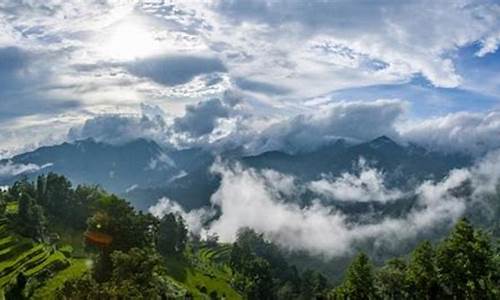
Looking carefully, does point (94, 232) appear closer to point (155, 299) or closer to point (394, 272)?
point (155, 299)

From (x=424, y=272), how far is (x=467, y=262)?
1365 centimetres

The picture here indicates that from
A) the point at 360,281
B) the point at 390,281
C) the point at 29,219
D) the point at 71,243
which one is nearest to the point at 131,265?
the point at 360,281

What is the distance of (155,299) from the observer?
240 ft

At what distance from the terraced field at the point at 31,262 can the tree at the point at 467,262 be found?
254 ft

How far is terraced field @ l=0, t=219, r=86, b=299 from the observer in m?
128

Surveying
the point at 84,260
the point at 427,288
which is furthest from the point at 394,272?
the point at 84,260

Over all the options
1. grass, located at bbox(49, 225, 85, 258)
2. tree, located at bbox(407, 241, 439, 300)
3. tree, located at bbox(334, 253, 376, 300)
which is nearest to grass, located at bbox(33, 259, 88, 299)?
grass, located at bbox(49, 225, 85, 258)

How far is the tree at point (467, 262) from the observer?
89688mm

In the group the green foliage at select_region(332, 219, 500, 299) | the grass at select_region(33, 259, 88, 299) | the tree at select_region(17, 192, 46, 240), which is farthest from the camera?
the tree at select_region(17, 192, 46, 240)

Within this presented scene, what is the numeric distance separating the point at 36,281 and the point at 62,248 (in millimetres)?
50458

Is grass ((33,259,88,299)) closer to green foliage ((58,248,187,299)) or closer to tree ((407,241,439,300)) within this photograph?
green foliage ((58,248,187,299))

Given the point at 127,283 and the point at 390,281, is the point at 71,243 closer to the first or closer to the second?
the point at 390,281

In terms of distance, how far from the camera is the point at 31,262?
464ft

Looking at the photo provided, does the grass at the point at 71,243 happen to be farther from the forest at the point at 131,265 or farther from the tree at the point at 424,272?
the tree at the point at 424,272
